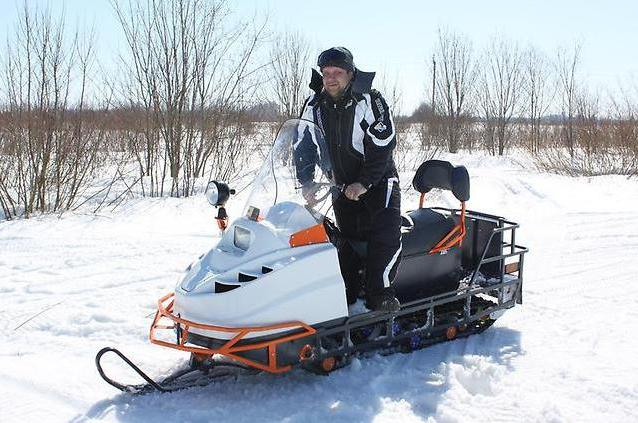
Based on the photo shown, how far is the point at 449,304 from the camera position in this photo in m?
4.62

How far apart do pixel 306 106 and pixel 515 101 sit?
21726 millimetres

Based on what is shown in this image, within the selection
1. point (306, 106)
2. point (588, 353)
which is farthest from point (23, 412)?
point (588, 353)

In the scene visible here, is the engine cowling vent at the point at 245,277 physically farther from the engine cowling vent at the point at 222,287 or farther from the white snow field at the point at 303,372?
the white snow field at the point at 303,372

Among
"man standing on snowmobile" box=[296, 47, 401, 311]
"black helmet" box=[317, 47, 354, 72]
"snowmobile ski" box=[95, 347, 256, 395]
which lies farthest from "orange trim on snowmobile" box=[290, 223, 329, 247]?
"black helmet" box=[317, 47, 354, 72]

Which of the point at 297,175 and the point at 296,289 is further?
the point at 297,175

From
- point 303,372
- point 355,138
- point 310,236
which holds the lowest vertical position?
point 303,372

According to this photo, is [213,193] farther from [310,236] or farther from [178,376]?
[178,376]

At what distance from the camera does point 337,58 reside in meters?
3.80

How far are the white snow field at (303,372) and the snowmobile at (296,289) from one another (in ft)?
0.51

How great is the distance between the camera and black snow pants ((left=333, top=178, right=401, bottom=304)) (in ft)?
12.7

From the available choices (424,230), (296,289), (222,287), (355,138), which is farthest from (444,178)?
(222,287)

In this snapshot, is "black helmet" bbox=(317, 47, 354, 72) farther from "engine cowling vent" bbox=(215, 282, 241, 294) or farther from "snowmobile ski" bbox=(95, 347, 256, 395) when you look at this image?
"snowmobile ski" bbox=(95, 347, 256, 395)

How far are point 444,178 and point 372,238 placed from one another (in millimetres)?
877

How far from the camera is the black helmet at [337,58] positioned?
12.5 feet
